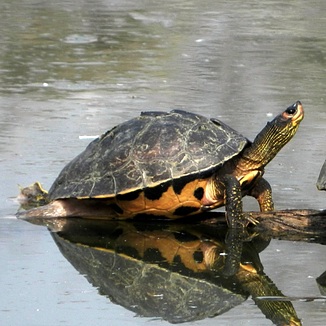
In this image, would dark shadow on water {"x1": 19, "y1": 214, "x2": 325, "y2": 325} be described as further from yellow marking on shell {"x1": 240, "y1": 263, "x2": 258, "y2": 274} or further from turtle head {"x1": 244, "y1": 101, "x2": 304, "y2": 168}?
turtle head {"x1": 244, "y1": 101, "x2": 304, "y2": 168}

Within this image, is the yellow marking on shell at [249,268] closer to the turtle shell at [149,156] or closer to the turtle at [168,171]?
the turtle at [168,171]

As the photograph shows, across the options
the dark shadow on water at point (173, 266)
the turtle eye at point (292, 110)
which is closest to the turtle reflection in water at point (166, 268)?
the dark shadow on water at point (173, 266)

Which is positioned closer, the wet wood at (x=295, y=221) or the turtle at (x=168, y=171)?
the wet wood at (x=295, y=221)

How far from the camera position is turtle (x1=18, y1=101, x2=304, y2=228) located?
7203mm

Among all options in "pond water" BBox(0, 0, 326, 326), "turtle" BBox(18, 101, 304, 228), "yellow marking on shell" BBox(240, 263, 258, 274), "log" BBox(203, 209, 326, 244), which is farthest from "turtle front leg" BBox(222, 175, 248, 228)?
"yellow marking on shell" BBox(240, 263, 258, 274)

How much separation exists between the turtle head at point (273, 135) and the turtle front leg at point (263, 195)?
0.48 ft

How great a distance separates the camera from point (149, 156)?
7.29 m

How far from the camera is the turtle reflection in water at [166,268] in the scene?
5.75m

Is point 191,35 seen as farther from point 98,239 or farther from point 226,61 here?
point 98,239

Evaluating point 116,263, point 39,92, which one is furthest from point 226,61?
point 116,263

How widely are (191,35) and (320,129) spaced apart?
5.26 metres

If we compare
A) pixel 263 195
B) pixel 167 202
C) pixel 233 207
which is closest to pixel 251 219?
pixel 233 207

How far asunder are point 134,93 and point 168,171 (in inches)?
167

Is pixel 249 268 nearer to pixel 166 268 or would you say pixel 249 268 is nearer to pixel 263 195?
pixel 166 268
